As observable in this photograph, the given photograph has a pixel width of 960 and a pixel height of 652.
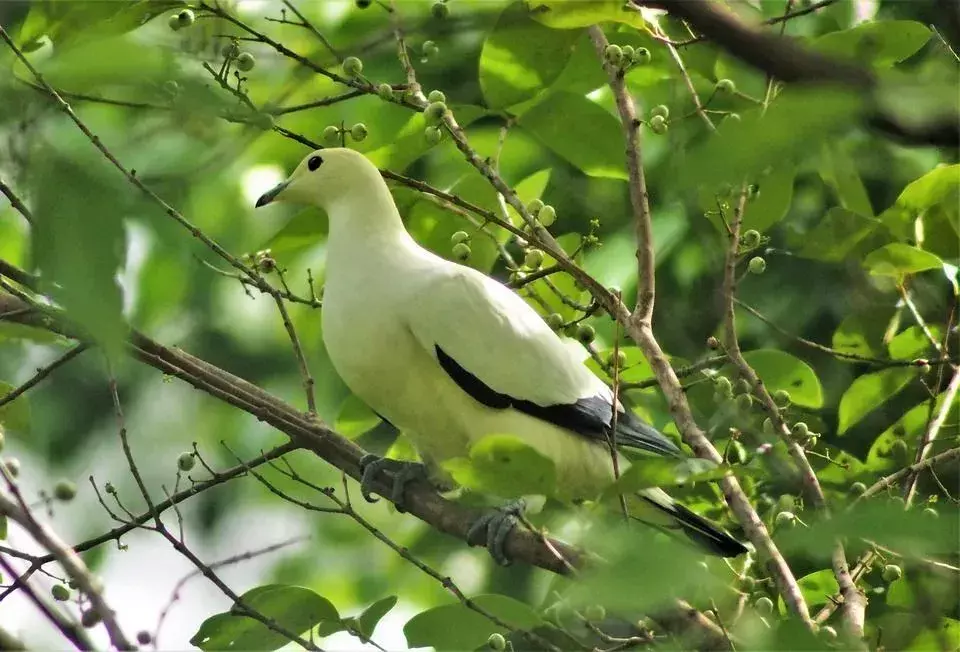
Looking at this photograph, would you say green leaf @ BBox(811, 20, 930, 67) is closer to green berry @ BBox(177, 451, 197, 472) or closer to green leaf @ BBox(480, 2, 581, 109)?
green leaf @ BBox(480, 2, 581, 109)

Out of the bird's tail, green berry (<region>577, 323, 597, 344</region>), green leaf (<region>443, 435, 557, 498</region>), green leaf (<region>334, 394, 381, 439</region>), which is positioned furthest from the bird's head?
green leaf (<region>443, 435, 557, 498</region>)

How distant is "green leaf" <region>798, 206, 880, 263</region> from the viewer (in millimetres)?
2373

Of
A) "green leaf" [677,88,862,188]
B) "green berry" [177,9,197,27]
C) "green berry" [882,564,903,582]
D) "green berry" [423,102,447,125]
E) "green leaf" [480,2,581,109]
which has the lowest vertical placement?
"green berry" [882,564,903,582]

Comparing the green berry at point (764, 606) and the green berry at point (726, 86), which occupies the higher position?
the green berry at point (726, 86)

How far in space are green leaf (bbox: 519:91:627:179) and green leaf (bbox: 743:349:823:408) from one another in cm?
45

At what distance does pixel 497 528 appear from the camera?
86.9 inches

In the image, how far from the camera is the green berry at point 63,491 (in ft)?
5.82

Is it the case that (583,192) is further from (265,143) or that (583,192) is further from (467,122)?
(467,122)

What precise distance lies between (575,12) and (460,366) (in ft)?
2.89

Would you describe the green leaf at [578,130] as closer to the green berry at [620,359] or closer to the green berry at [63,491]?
the green berry at [620,359]

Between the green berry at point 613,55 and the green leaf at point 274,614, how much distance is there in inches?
41.2

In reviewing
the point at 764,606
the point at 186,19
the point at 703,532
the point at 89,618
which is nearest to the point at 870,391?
the point at 703,532

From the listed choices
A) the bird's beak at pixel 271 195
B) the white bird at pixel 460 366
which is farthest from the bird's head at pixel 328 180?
the white bird at pixel 460 366

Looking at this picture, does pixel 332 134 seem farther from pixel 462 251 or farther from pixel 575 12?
pixel 575 12
